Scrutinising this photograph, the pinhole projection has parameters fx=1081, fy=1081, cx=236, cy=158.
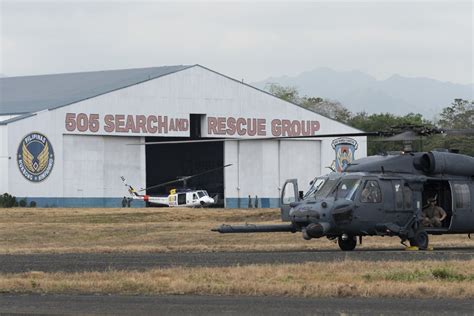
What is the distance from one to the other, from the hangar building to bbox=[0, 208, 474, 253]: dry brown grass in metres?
11.8

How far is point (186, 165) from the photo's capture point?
8819cm

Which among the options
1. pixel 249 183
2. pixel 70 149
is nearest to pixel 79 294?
pixel 70 149

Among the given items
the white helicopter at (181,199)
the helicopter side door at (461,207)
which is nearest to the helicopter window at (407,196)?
the helicopter side door at (461,207)

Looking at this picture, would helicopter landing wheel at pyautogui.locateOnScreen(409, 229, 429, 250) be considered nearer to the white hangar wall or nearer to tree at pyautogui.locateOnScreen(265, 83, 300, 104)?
the white hangar wall

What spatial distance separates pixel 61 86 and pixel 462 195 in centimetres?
5550

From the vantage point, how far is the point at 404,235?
30.2 metres

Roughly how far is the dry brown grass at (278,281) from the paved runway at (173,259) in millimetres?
2163

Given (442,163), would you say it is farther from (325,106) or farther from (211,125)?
(325,106)

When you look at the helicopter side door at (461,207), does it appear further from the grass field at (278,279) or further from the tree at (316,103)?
the tree at (316,103)

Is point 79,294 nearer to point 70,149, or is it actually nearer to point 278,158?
point 70,149

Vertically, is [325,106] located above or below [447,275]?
above

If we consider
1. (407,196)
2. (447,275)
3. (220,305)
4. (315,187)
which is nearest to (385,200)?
(407,196)

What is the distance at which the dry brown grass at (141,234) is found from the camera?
34.4 meters

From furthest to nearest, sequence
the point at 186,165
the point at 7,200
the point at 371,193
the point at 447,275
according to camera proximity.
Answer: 1. the point at 186,165
2. the point at 7,200
3. the point at 371,193
4. the point at 447,275
